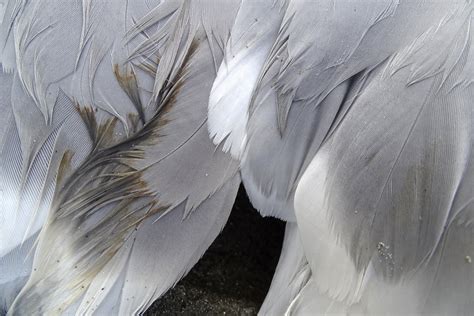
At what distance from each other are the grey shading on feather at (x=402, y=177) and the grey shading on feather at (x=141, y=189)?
0.21 m

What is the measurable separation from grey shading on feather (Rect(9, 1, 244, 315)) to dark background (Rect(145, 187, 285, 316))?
217 millimetres

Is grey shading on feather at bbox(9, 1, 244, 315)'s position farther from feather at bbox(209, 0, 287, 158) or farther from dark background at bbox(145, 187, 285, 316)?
dark background at bbox(145, 187, 285, 316)

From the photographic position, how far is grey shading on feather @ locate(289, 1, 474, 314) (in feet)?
2.92

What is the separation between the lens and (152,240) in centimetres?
94

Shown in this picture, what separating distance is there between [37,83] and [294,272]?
0.62m

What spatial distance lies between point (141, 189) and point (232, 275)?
1.21 feet

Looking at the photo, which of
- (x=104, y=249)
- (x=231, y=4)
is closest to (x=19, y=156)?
(x=104, y=249)

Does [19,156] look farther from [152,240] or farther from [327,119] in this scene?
[327,119]

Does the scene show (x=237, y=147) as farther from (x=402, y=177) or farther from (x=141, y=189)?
(x=402, y=177)

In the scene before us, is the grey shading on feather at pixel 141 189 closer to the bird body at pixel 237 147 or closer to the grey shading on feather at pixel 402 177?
the bird body at pixel 237 147

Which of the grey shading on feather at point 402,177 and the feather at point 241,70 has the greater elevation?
the feather at point 241,70

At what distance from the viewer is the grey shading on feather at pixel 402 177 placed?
0.89m

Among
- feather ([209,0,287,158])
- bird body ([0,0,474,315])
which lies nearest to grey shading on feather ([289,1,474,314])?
bird body ([0,0,474,315])

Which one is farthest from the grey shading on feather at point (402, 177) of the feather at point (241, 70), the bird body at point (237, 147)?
the feather at point (241, 70)
